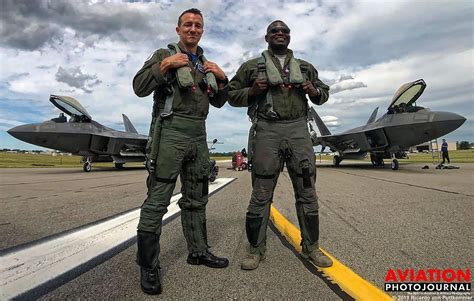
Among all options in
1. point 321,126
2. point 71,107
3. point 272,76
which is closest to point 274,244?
point 272,76

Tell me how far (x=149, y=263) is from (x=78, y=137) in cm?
1712

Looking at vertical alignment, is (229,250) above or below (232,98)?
below

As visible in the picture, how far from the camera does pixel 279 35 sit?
281 cm

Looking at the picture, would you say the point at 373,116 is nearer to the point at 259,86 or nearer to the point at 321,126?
the point at 321,126

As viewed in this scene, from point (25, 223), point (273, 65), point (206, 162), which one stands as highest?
point (273, 65)

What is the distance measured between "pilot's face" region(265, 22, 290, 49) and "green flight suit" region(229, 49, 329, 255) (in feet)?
0.51

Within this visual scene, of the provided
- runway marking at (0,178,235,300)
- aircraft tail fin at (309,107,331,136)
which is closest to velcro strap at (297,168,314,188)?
runway marking at (0,178,235,300)

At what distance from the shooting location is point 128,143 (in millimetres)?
19359

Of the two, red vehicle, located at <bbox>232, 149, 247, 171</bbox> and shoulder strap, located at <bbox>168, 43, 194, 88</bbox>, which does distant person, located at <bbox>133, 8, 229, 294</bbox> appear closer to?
shoulder strap, located at <bbox>168, 43, 194, 88</bbox>

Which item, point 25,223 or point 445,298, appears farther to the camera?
point 25,223

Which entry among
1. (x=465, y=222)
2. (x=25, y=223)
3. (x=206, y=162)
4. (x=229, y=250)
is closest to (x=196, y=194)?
(x=206, y=162)

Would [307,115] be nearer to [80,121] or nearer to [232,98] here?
[232,98]

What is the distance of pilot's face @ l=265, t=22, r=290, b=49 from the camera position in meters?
2.81

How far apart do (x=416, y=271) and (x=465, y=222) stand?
2218mm
